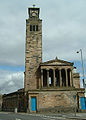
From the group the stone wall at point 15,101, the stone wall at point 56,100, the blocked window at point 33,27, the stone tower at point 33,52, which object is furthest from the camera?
the blocked window at point 33,27

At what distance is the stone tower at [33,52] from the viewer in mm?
39603

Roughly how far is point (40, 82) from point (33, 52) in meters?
8.13

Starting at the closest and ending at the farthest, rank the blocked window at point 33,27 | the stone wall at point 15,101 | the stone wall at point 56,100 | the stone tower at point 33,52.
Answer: the stone wall at point 56,100 < the stone tower at point 33,52 < the stone wall at point 15,101 < the blocked window at point 33,27

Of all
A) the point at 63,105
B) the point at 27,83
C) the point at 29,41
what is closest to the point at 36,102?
the point at 63,105

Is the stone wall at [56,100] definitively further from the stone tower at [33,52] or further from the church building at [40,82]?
the stone tower at [33,52]

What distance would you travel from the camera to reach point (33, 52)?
4156 cm

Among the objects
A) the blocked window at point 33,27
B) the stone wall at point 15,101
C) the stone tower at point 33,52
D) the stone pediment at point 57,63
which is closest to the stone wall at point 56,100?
the stone tower at point 33,52

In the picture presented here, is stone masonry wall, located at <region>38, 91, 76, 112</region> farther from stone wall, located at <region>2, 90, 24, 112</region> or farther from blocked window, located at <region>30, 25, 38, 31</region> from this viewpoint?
blocked window, located at <region>30, 25, 38, 31</region>

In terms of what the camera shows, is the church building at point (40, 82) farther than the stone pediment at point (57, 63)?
No

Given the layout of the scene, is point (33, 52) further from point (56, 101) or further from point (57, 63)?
point (56, 101)

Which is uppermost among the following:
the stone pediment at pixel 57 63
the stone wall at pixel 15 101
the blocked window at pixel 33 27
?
the blocked window at pixel 33 27

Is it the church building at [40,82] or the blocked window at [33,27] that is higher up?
the blocked window at [33,27]

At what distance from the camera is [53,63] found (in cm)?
3947

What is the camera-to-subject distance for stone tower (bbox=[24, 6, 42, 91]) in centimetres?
3960
